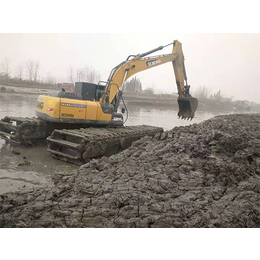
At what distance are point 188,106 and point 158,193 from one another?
6.28 m

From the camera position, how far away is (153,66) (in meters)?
7.62

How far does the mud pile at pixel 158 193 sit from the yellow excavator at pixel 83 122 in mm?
1182

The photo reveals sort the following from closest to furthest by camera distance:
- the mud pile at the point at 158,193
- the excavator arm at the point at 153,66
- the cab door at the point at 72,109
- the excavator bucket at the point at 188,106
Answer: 1. the mud pile at the point at 158,193
2. the cab door at the point at 72,109
3. the excavator arm at the point at 153,66
4. the excavator bucket at the point at 188,106

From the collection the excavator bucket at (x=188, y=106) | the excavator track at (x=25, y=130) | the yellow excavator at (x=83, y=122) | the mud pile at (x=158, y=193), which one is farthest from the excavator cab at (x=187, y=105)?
the excavator track at (x=25, y=130)

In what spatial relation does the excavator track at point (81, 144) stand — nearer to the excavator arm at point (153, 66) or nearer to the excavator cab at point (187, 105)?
the excavator arm at point (153, 66)

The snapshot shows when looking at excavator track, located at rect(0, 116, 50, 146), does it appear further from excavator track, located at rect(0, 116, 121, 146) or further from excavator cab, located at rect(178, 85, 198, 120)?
excavator cab, located at rect(178, 85, 198, 120)

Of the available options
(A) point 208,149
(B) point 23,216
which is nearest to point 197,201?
(A) point 208,149

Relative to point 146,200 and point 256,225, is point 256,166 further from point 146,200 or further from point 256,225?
point 146,200

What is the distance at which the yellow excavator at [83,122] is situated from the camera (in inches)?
192

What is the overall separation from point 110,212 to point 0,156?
148 inches

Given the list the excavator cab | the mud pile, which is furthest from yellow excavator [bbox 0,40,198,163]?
→ the excavator cab

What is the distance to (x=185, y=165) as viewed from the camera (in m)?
3.42

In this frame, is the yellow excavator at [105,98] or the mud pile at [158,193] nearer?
the mud pile at [158,193]

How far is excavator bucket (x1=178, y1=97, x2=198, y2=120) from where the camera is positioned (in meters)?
8.45
